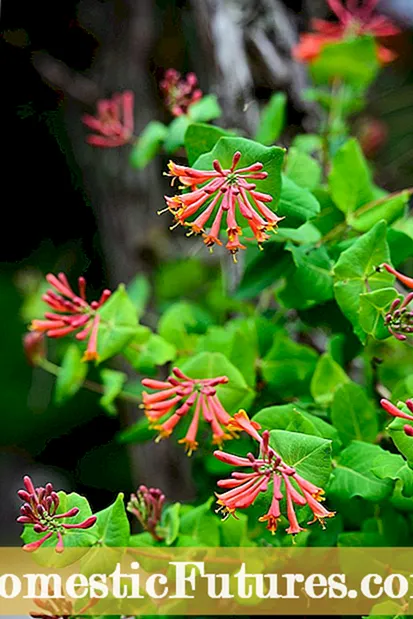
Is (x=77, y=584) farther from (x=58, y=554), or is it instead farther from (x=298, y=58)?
(x=298, y=58)

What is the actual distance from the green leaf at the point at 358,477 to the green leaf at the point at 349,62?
49 centimetres

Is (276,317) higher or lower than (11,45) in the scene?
lower

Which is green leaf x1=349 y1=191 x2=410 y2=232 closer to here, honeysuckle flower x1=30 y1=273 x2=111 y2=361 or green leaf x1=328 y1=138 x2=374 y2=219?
green leaf x1=328 y1=138 x2=374 y2=219

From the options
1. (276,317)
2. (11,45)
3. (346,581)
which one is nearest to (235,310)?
(276,317)

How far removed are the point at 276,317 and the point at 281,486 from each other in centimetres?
30

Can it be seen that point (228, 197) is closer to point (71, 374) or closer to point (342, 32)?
point (71, 374)

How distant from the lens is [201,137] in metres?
0.45

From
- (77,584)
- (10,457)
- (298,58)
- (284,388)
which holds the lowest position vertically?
(77,584)

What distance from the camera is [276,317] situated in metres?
0.65

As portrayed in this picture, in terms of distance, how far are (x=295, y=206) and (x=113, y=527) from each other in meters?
0.22

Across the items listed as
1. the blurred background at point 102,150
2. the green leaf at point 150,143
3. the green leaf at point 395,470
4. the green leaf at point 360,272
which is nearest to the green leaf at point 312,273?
the green leaf at point 360,272

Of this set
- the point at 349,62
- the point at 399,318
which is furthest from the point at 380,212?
the point at 349,62

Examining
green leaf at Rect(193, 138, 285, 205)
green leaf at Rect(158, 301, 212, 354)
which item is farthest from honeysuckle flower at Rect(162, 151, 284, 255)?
green leaf at Rect(158, 301, 212, 354)

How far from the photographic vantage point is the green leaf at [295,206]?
453 mm
